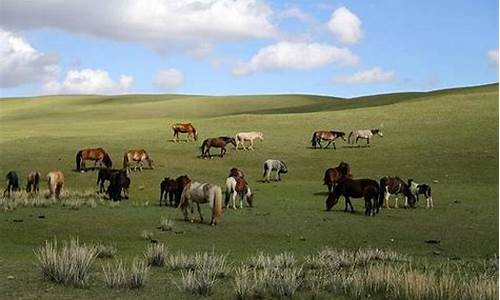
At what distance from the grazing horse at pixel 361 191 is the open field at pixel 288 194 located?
0.53 metres

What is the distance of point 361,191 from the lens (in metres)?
24.4

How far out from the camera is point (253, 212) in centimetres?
2494

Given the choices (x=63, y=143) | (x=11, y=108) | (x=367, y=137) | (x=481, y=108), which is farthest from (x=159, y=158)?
(x=11, y=108)

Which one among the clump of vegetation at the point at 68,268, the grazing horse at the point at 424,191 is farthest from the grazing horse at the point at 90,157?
the clump of vegetation at the point at 68,268

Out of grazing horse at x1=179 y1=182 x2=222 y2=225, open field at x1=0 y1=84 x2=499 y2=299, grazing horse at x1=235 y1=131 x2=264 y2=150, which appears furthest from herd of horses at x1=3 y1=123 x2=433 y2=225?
grazing horse at x1=235 y1=131 x2=264 y2=150

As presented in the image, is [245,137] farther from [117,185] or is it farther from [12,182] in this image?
[12,182]

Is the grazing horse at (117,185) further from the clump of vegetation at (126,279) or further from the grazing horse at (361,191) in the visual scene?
the clump of vegetation at (126,279)

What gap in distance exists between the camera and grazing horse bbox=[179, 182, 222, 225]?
21203 millimetres

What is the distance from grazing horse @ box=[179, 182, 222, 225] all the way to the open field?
22.6 inches

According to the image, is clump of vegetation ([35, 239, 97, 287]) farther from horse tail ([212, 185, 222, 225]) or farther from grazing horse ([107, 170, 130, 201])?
grazing horse ([107, 170, 130, 201])

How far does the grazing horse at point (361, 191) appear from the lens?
2402 centimetres

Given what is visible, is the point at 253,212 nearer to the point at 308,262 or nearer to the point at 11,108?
the point at 308,262

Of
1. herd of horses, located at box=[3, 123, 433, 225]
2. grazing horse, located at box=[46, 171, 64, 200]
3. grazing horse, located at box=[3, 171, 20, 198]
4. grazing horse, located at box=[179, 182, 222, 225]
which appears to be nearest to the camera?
grazing horse, located at box=[179, 182, 222, 225]

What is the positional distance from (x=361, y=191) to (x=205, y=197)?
6.46 meters
